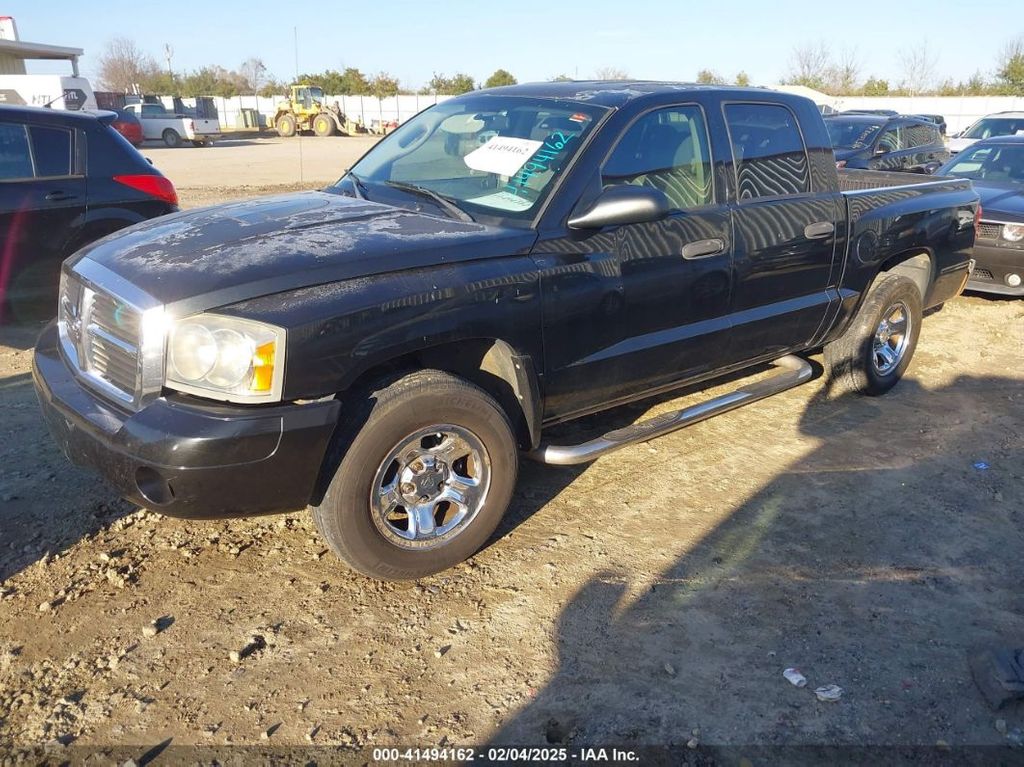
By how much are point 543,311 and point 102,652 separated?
82.4 inches

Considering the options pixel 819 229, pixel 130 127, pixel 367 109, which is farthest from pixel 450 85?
pixel 819 229

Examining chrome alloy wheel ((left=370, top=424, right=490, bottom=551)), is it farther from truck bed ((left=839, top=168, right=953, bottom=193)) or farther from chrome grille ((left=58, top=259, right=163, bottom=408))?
truck bed ((left=839, top=168, right=953, bottom=193))

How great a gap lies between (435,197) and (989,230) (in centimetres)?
662

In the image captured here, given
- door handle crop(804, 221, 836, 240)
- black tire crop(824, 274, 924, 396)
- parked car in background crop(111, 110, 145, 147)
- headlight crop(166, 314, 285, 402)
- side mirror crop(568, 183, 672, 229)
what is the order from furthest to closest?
parked car in background crop(111, 110, 145, 147)
black tire crop(824, 274, 924, 396)
door handle crop(804, 221, 836, 240)
side mirror crop(568, 183, 672, 229)
headlight crop(166, 314, 285, 402)

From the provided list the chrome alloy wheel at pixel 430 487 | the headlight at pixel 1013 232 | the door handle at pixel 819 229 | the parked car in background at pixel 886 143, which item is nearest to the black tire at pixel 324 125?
the parked car in background at pixel 886 143

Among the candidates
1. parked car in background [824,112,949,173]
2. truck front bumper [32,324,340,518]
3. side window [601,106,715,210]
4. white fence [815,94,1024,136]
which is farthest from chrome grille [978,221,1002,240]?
white fence [815,94,1024,136]

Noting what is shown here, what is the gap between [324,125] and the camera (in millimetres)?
40219

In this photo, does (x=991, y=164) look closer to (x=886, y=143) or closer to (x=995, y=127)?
(x=886, y=143)

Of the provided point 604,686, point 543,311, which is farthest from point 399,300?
point 604,686

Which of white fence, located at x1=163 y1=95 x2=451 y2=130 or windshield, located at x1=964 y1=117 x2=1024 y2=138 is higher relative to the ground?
white fence, located at x1=163 y1=95 x2=451 y2=130

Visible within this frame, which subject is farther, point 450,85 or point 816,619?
point 450,85

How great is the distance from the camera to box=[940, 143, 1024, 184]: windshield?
9258 millimetres

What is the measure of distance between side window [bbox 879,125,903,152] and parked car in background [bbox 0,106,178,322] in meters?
10.6

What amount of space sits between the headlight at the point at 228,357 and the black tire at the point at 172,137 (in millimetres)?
33417
